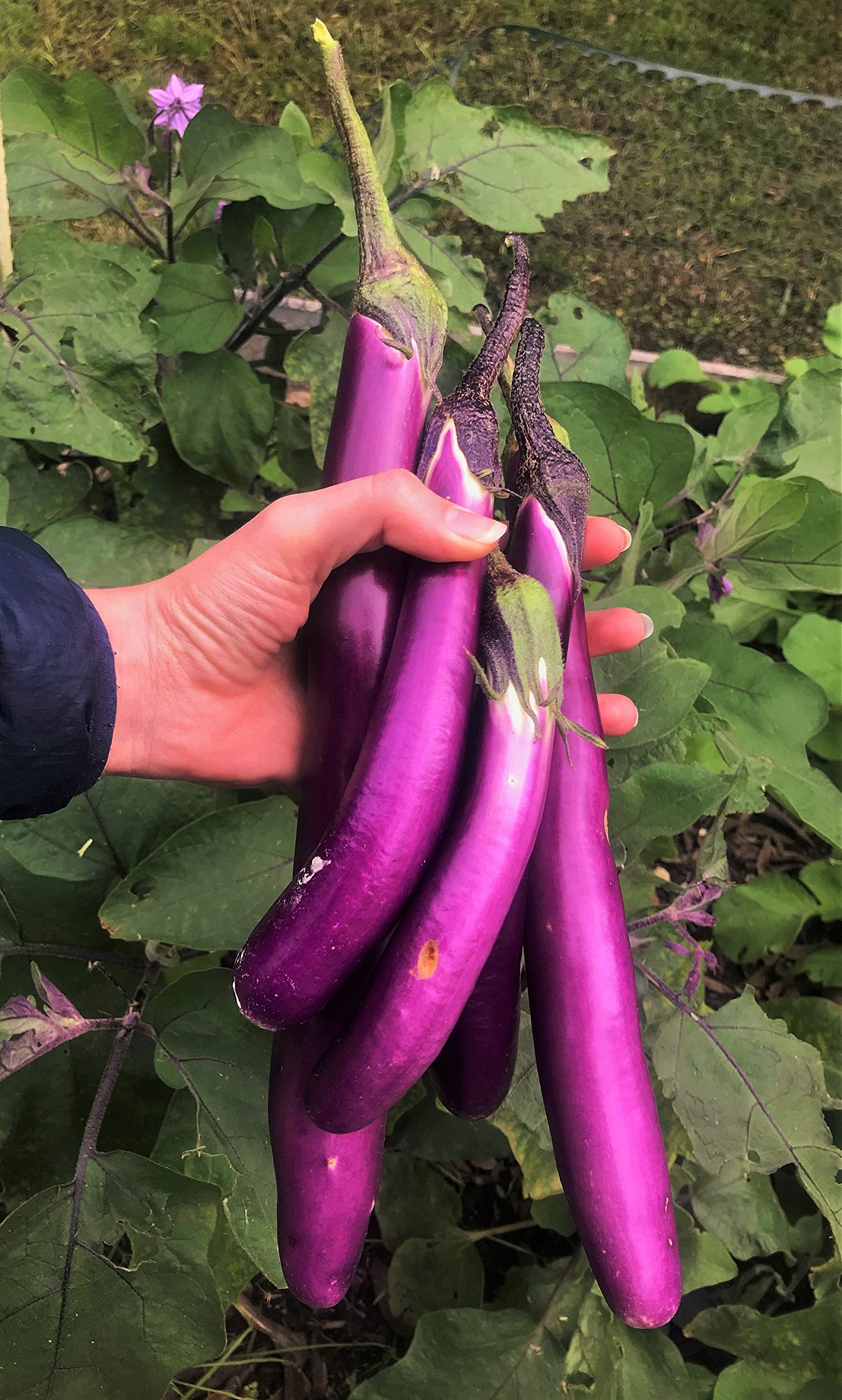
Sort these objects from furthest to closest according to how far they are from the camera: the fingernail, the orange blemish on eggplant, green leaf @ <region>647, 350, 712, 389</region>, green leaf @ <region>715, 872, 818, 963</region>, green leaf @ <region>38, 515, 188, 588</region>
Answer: green leaf @ <region>647, 350, 712, 389</region>, green leaf @ <region>715, 872, 818, 963</region>, green leaf @ <region>38, 515, 188, 588</region>, the fingernail, the orange blemish on eggplant

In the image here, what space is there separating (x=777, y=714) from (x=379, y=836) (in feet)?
2.54

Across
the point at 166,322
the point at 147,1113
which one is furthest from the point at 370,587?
the point at 147,1113

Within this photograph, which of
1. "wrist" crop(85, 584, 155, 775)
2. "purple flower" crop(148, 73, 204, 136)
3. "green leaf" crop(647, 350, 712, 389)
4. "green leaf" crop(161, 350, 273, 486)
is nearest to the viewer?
"wrist" crop(85, 584, 155, 775)

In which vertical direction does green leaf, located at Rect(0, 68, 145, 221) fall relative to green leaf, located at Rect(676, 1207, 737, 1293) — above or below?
above

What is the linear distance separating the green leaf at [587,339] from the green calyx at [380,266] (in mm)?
568

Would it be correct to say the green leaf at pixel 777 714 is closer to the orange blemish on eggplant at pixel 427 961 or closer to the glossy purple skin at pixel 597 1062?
the glossy purple skin at pixel 597 1062

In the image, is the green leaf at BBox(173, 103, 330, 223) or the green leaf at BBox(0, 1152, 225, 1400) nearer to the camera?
the green leaf at BBox(0, 1152, 225, 1400)

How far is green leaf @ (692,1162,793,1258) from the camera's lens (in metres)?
0.97

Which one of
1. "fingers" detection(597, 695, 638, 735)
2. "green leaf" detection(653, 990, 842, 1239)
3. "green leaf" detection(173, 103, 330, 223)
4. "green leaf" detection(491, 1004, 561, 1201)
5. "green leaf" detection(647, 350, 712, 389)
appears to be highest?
"green leaf" detection(173, 103, 330, 223)

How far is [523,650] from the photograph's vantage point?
638 mm

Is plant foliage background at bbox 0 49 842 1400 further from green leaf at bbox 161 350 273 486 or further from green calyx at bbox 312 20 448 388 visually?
green calyx at bbox 312 20 448 388

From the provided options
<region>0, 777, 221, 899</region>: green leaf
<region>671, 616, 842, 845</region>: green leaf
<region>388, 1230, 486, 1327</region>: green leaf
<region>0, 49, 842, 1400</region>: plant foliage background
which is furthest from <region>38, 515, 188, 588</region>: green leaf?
<region>388, 1230, 486, 1327</region>: green leaf

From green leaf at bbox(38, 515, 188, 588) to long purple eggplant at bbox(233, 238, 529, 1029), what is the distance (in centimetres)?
51

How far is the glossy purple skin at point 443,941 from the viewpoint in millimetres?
569
